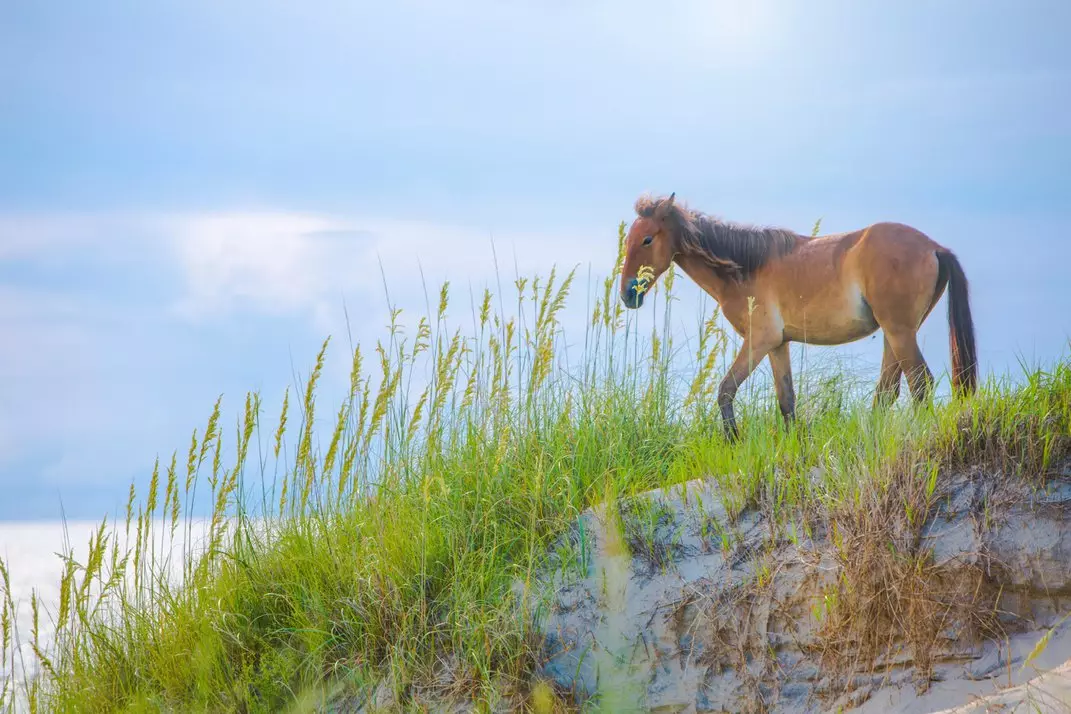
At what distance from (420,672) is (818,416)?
2.93 metres

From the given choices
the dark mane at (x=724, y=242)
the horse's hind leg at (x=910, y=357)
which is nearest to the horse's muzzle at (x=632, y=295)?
the dark mane at (x=724, y=242)

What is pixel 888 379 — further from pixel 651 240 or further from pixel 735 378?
pixel 651 240

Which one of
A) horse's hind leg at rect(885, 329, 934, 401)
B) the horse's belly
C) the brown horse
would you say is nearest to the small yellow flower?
the brown horse

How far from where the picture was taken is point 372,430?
4832 mm

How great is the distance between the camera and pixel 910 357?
17.5 feet

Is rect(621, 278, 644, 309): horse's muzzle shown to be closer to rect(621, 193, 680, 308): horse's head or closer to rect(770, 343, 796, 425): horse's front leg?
rect(621, 193, 680, 308): horse's head

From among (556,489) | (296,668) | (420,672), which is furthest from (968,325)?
(296,668)

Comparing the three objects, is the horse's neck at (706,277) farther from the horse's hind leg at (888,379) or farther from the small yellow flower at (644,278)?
the horse's hind leg at (888,379)

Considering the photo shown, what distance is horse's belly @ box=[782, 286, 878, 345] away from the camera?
5496 millimetres

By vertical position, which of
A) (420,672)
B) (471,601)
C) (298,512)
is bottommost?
(420,672)

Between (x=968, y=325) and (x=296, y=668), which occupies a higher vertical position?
(x=968, y=325)

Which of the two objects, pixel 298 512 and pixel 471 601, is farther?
pixel 298 512

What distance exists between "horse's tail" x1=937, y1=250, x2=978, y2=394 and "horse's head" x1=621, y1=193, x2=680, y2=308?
1642 mm

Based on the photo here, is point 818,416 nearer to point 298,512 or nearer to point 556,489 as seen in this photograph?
point 556,489
